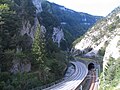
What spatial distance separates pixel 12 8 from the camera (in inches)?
3140

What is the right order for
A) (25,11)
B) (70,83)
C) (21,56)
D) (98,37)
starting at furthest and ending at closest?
1. (98,37)
2. (25,11)
3. (70,83)
4. (21,56)

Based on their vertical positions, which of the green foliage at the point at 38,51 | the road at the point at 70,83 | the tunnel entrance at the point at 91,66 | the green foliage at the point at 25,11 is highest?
the green foliage at the point at 25,11

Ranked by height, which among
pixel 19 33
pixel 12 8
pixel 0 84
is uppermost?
pixel 12 8

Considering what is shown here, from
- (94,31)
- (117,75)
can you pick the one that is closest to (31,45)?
(117,75)

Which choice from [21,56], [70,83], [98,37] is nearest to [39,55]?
[21,56]

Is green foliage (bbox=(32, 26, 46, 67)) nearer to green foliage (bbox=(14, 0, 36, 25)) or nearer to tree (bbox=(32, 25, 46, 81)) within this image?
tree (bbox=(32, 25, 46, 81))

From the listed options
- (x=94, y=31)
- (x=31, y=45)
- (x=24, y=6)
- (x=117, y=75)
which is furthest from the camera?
(x=94, y=31)

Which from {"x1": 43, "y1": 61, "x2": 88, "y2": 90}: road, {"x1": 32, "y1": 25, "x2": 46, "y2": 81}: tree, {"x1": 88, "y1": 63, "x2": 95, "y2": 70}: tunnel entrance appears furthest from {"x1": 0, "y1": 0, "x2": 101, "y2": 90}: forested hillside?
{"x1": 88, "y1": 63, "x2": 95, "y2": 70}: tunnel entrance

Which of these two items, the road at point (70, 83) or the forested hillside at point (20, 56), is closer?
the forested hillside at point (20, 56)

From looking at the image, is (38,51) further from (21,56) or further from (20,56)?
(20,56)

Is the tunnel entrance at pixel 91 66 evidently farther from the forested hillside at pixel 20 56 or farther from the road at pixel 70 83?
the forested hillside at pixel 20 56

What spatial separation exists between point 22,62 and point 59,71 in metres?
13.8

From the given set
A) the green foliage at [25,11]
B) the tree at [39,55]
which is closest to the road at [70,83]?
the tree at [39,55]

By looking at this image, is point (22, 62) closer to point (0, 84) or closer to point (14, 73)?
point (14, 73)
